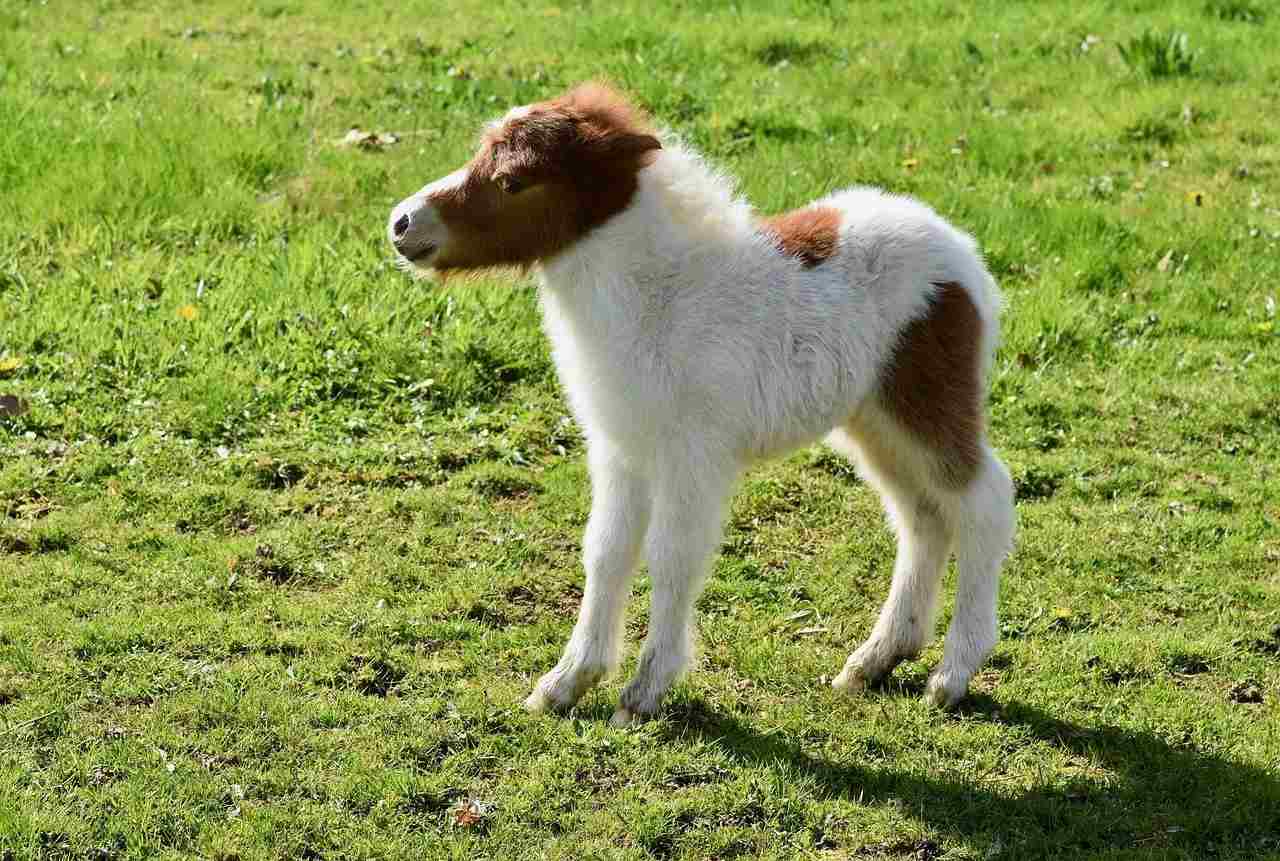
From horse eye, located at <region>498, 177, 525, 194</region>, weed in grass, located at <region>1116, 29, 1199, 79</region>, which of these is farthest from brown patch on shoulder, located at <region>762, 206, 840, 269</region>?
weed in grass, located at <region>1116, 29, 1199, 79</region>

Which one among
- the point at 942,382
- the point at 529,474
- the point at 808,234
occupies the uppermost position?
the point at 808,234

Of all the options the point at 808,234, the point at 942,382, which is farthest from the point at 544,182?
the point at 942,382

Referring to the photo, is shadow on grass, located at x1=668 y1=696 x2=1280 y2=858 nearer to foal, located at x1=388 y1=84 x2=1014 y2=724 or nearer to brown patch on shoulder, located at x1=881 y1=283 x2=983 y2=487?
foal, located at x1=388 y1=84 x2=1014 y2=724

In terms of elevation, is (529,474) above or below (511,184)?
below

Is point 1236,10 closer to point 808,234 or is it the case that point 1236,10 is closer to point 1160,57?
point 1160,57

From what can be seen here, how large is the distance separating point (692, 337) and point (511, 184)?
686mm

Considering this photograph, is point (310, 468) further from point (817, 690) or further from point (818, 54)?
point (818, 54)

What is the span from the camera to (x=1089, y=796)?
16.1 ft

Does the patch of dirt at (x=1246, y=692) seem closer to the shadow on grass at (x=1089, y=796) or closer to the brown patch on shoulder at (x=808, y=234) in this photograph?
the shadow on grass at (x=1089, y=796)

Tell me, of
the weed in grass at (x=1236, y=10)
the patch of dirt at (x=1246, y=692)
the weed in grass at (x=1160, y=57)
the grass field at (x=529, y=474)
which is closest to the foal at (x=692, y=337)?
the grass field at (x=529, y=474)

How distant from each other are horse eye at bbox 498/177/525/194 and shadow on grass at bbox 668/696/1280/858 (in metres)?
1.67

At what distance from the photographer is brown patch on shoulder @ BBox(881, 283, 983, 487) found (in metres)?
5.18

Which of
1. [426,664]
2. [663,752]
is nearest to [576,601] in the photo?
[426,664]

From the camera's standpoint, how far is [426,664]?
5551 mm
